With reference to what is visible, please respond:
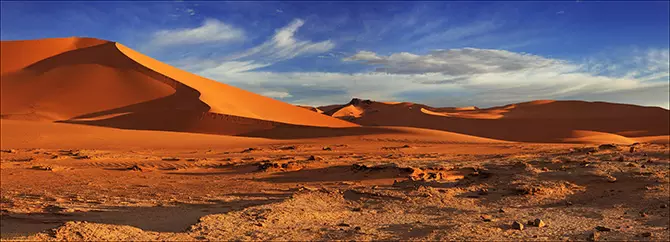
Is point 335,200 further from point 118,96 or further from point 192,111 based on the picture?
point 118,96

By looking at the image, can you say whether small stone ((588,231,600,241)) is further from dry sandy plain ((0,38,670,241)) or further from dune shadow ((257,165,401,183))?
dune shadow ((257,165,401,183))

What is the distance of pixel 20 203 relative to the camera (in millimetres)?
7059

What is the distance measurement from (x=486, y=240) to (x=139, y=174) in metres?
8.41

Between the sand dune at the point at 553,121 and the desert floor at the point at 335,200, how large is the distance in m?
18.0

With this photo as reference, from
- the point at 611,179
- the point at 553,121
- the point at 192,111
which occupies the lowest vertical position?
the point at 611,179

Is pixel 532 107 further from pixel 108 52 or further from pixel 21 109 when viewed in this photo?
pixel 21 109

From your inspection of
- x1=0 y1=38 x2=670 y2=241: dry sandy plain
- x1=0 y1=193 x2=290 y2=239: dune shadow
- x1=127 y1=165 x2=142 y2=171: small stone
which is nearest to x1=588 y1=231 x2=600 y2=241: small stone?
x1=0 y1=38 x2=670 y2=241: dry sandy plain

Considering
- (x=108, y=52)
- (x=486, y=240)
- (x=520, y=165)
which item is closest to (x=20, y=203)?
(x=486, y=240)

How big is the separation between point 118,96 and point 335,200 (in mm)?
29494

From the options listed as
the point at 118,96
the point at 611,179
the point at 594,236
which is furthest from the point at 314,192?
the point at 118,96

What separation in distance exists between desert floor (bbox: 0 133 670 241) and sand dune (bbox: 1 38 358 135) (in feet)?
50.2

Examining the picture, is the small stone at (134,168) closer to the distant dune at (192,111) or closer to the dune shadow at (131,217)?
the dune shadow at (131,217)

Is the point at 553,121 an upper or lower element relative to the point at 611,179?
upper

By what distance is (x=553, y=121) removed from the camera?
37812 millimetres
